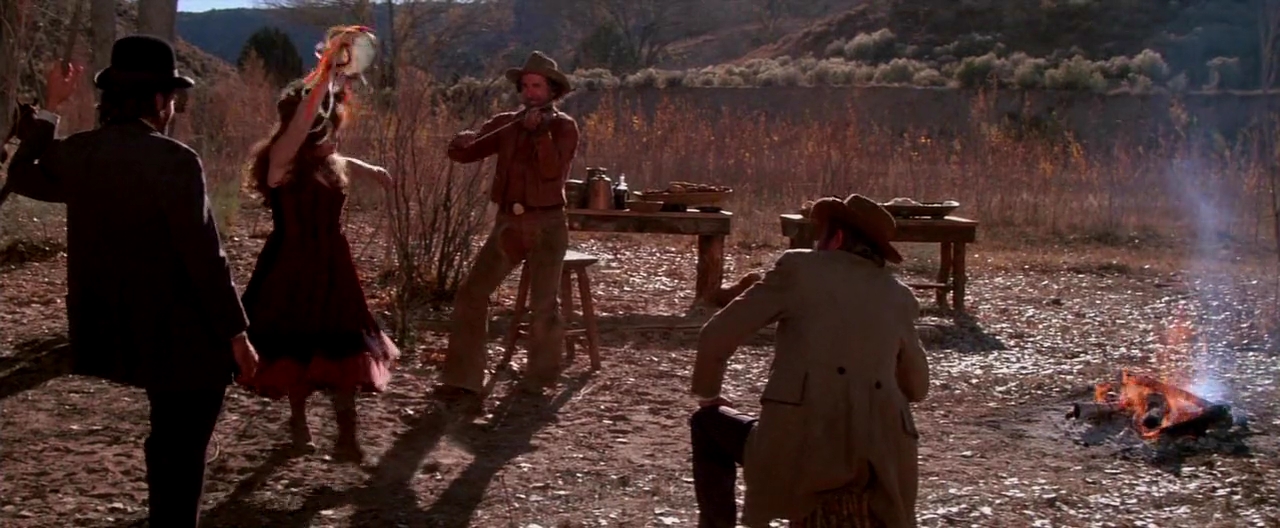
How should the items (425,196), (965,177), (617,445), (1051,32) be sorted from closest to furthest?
(617,445) < (425,196) < (965,177) < (1051,32)

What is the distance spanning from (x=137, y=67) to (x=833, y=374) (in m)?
1.96

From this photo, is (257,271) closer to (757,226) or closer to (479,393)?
(479,393)

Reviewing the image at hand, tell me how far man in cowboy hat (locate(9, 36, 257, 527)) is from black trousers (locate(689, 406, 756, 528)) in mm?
1245

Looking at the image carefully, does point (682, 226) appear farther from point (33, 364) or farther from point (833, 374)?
point (833, 374)

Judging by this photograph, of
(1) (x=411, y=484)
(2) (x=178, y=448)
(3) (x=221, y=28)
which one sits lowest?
(1) (x=411, y=484)

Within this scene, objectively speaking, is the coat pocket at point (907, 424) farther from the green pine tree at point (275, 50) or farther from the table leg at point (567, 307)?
the green pine tree at point (275, 50)

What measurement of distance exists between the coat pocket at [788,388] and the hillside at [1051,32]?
44227mm

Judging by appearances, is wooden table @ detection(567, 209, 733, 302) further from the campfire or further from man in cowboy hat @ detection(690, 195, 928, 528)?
man in cowboy hat @ detection(690, 195, 928, 528)

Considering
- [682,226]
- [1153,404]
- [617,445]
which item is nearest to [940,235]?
[682,226]

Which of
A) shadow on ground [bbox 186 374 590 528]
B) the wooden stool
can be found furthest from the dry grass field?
the wooden stool

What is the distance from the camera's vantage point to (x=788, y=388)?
3697mm

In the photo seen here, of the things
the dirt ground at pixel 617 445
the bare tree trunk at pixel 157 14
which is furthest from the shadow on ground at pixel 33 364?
the bare tree trunk at pixel 157 14

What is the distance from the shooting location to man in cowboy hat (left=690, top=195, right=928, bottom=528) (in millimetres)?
3664

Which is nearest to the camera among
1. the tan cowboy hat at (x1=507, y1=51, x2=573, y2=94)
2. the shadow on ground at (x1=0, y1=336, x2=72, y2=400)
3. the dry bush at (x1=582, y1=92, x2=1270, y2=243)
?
the tan cowboy hat at (x1=507, y1=51, x2=573, y2=94)
